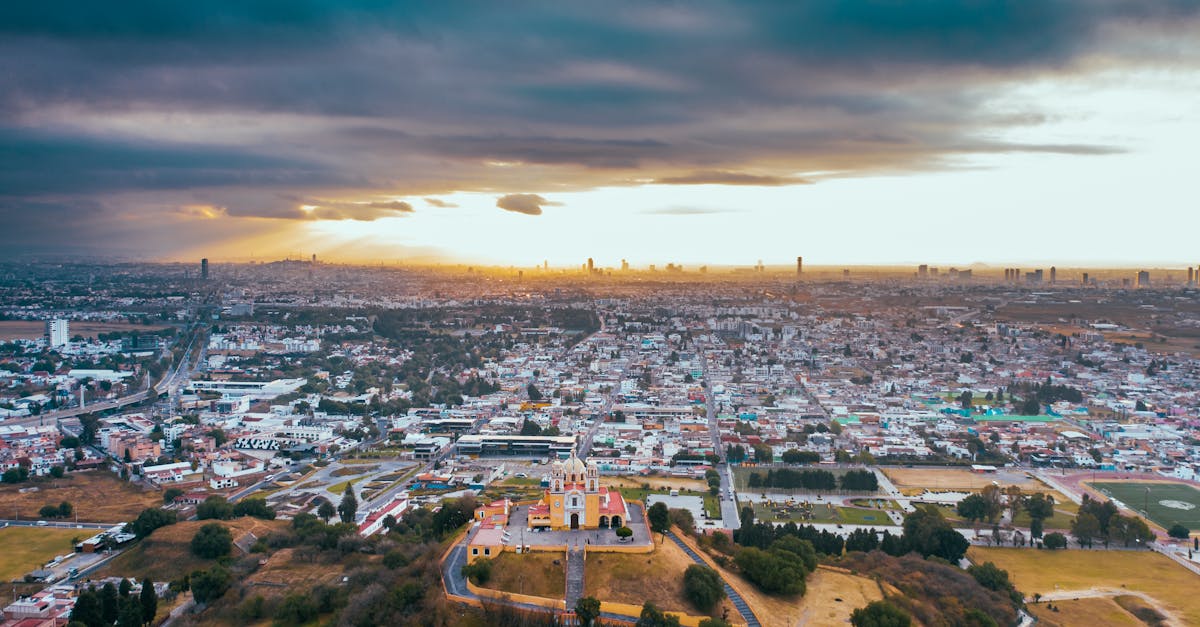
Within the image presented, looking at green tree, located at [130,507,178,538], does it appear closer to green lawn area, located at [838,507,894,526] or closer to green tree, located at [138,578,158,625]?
green tree, located at [138,578,158,625]

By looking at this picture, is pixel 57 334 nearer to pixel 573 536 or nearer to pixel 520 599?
pixel 573 536

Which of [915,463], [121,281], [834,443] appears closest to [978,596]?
[915,463]

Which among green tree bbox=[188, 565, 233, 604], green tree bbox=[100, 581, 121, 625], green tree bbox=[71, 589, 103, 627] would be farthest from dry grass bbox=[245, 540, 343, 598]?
green tree bbox=[71, 589, 103, 627]

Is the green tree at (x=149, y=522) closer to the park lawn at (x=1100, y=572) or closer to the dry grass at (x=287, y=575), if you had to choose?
the dry grass at (x=287, y=575)

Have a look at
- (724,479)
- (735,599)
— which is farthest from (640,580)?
(724,479)

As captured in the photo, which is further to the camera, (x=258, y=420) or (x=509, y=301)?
(x=509, y=301)

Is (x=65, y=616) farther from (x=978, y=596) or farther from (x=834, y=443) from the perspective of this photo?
(x=834, y=443)

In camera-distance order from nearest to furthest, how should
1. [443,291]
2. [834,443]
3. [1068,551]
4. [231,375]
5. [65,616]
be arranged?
1. [65,616]
2. [1068,551]
3. [834,443]
4. [231,375]
5. [443,291]
